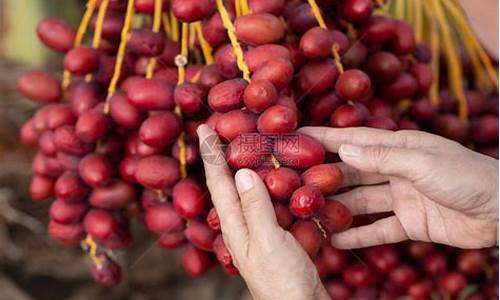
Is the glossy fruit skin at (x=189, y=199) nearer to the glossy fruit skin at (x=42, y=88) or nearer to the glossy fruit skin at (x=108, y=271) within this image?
the glossy fruit skin at (x=108, y=271)

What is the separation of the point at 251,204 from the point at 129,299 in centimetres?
96

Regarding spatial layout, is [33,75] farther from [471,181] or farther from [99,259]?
[471,181]

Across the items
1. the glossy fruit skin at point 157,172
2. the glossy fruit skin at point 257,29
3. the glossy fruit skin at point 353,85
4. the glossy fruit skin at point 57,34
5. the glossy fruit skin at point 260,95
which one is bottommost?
the glossy fruit skin at point 157,172

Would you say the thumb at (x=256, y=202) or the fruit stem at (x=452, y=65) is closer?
the thumb at (x=256, y=202)

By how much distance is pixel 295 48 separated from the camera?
1044mm

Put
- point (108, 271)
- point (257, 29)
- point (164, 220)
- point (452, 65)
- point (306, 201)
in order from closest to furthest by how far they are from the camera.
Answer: point (306, 201) → point (257, 29) → point (164, 220) → point (108, 271) → point (452, 65)

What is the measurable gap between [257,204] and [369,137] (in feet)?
0.80

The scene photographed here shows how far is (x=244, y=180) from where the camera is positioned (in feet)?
2.90

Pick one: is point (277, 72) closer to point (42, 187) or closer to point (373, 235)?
point (373, 235)

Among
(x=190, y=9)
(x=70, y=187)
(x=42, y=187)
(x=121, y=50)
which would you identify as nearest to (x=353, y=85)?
(x=190, y=9)

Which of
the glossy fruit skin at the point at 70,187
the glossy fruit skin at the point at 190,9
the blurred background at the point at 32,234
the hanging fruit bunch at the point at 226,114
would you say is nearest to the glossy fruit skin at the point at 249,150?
the hanging fruit bunch at the point at 226,114

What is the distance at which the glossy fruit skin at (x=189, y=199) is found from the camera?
1.01 meters

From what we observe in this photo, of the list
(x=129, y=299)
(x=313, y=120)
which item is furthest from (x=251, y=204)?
(x=129, y=299)

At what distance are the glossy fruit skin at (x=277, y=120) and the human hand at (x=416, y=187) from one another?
0.28 feet
